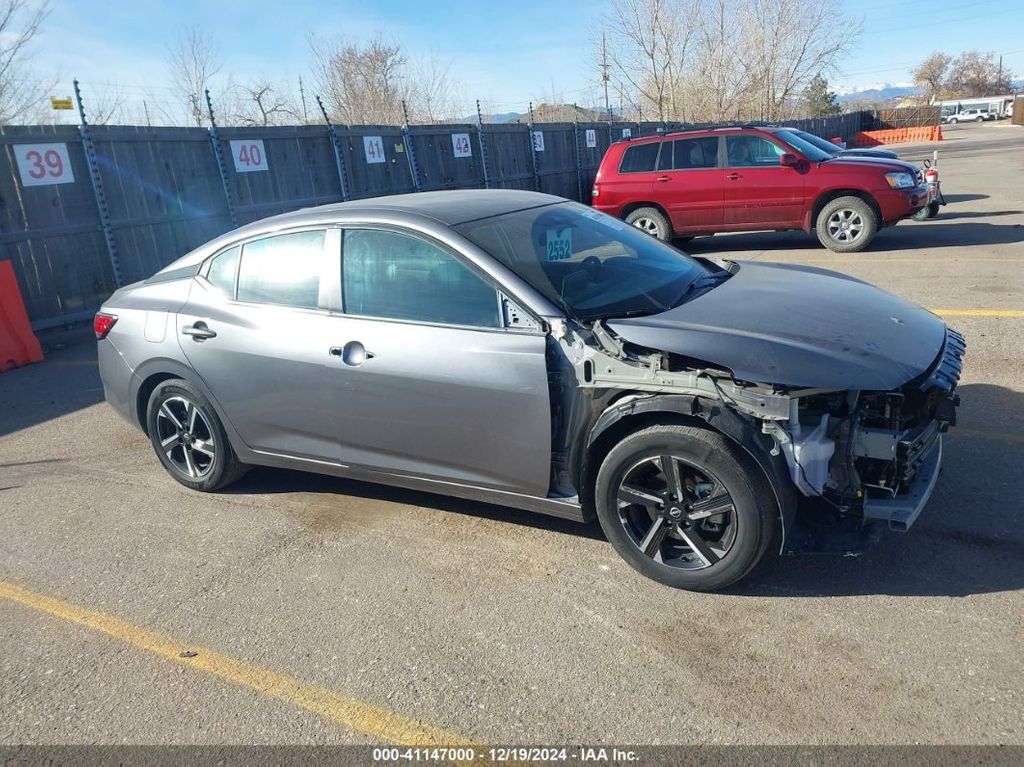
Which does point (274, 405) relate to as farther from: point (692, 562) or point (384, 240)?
point (692, 562)

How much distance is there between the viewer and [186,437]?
5004mm

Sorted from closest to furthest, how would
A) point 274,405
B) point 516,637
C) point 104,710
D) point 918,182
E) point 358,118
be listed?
point 104,710
point 516,637
point 274,405
point 918,182
point 358,118

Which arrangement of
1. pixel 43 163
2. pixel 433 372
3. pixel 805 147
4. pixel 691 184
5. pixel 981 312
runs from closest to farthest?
pixel 433 372
pixel 981 312
pixel 43 163
pixel 805 147
pixel 691 184

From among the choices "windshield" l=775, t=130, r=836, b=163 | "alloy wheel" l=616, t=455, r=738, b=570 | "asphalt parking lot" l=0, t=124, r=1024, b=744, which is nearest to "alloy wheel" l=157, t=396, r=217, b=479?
"asphalt parking lot" l=0, t=124, r=1024, b=744

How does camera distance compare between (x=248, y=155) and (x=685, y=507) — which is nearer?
(x=685, y=507)

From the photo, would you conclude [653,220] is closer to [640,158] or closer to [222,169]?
[640,158]

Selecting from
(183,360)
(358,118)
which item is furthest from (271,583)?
(358,118)

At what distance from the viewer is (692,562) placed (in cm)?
349

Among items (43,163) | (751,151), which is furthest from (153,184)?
(751,151)

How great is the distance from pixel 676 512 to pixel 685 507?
5 centimetres

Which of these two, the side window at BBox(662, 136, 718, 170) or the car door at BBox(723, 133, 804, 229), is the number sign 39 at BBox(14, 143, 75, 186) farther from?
the car door at BBox(723, 133, 804, 229)

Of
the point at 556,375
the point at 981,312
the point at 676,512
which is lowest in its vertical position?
the point at 981,312

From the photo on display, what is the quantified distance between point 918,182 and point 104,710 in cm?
1154

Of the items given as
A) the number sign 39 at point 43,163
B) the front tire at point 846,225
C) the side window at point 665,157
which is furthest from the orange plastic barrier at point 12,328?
the front tire at point 846,225
